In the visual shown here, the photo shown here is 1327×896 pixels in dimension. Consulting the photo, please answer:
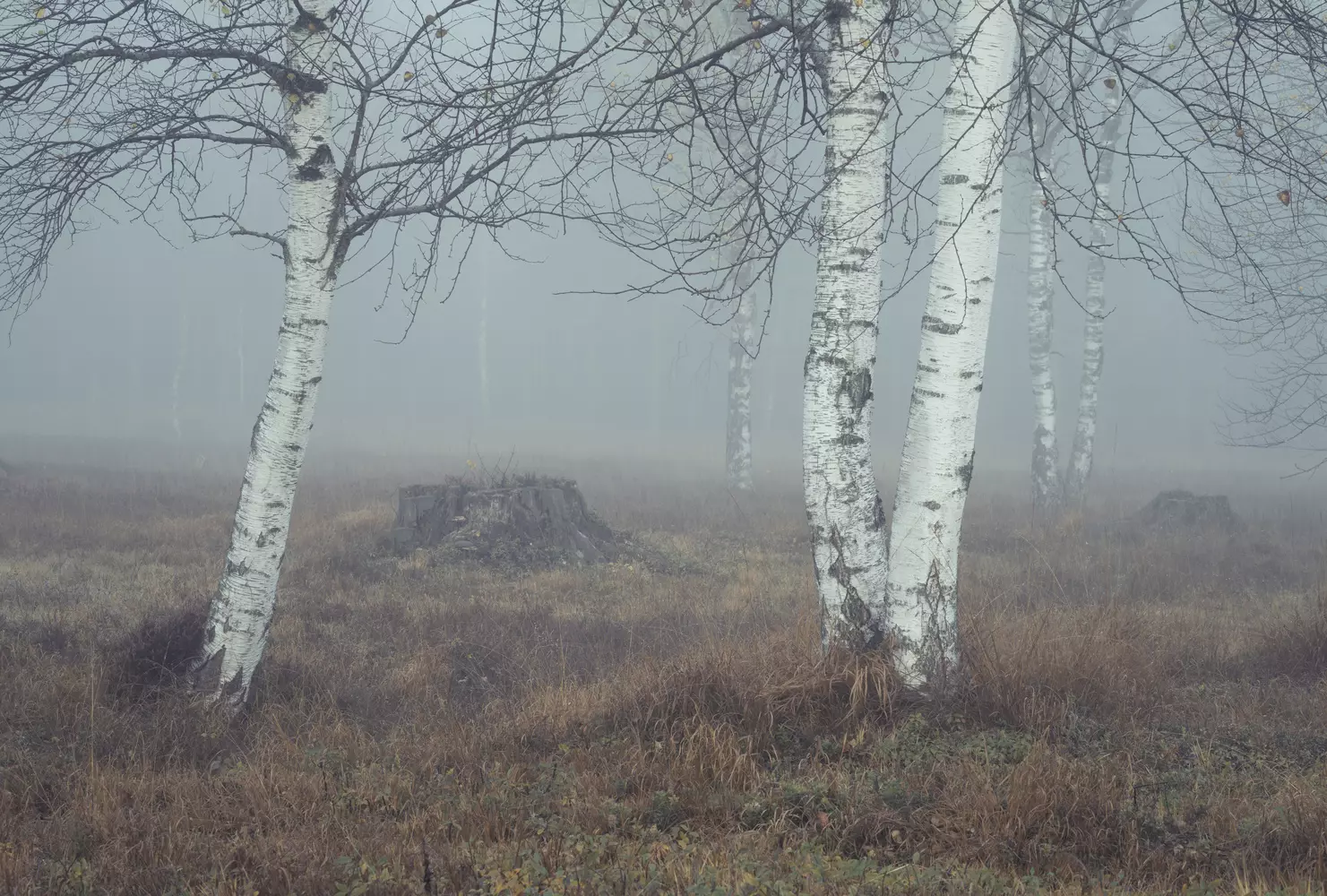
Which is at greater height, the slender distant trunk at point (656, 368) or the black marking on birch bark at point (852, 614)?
the slender distant trunk at point (656, 368)

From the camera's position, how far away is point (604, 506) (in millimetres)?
15906

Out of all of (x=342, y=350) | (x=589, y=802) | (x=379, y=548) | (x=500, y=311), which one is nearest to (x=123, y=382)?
(x=342, y=350)

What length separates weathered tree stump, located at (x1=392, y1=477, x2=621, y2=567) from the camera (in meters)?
10.3

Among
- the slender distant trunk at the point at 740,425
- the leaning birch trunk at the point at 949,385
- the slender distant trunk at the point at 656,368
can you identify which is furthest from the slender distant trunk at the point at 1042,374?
the slender distant trunk at the point at 656,368

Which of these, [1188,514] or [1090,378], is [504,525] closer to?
[1188,514]

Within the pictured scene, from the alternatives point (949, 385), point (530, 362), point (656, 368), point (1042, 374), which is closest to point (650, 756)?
point (949, 385)

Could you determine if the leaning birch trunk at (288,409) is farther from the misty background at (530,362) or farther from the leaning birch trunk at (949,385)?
the misty background at (530,362)

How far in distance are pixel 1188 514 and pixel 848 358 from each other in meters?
11.1

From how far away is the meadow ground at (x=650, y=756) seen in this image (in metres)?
2.81

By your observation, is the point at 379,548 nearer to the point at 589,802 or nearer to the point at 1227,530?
the point at 589,802

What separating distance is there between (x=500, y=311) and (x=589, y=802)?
5861cm

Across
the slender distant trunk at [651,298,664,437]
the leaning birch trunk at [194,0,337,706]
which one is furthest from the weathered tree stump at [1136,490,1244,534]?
the slender distant trunk at [651,298,664,437]

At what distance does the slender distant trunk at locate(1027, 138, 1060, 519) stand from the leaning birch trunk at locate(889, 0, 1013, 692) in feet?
35.2

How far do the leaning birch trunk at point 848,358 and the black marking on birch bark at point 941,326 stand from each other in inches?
10.7
